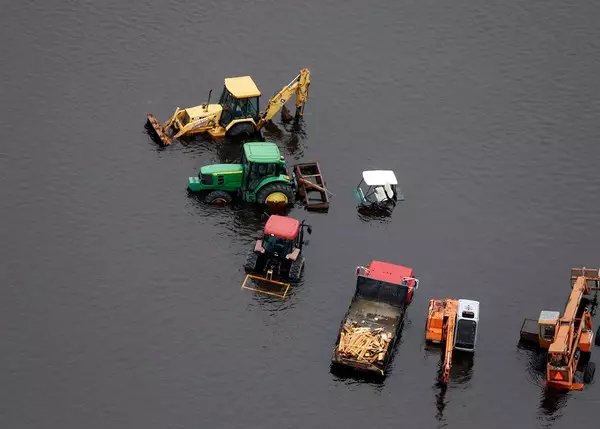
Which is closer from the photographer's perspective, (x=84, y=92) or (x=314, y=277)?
(x=314, y=277)

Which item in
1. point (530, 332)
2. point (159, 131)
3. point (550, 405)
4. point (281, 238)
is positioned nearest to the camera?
point (550, 405)

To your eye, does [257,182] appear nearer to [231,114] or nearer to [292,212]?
[292,212]

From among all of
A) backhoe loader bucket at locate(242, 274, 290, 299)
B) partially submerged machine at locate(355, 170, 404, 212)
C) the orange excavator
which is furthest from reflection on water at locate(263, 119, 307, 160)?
the orange excavator

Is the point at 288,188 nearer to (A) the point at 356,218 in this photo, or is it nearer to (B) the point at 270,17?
(A) the point at 356,218

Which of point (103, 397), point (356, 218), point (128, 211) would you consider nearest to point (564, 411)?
point (356, 218)

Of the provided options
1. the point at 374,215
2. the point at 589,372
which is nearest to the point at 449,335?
the point at 589,372

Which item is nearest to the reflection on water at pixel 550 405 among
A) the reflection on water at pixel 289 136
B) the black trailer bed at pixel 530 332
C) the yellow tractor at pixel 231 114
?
the black trailer bed at pixel 530 332

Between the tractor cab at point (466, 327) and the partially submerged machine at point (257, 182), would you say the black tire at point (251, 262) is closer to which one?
the partially submerged machine at point (257, 182)
